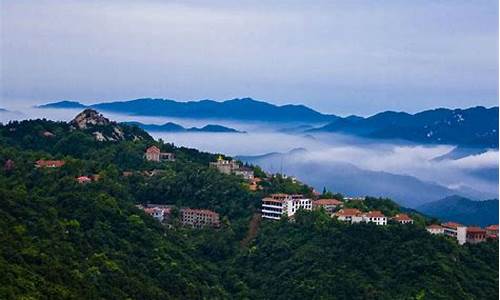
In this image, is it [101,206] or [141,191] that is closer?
[101,206]

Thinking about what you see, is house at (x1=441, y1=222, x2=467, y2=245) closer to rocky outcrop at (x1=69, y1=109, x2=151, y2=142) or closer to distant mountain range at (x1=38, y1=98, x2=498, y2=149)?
rocky outcrop at (x1=69, y1=109, x2=151, y2=142)

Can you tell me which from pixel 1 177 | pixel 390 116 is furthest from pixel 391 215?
pixel 390 116

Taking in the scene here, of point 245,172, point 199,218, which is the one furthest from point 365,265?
point 245,172

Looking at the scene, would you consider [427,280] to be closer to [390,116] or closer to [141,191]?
[141,191]

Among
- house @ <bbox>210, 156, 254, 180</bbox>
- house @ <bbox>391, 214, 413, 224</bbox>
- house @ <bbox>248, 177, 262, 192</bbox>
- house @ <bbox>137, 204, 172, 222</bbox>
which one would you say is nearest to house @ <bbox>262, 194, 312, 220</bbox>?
house @ <bbox>248, 177, 262, 192</bbox>

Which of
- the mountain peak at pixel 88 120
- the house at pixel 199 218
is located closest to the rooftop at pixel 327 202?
the house at pixel 199 218

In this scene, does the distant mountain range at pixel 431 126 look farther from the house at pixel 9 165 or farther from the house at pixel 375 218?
the house at pixel 9 165
